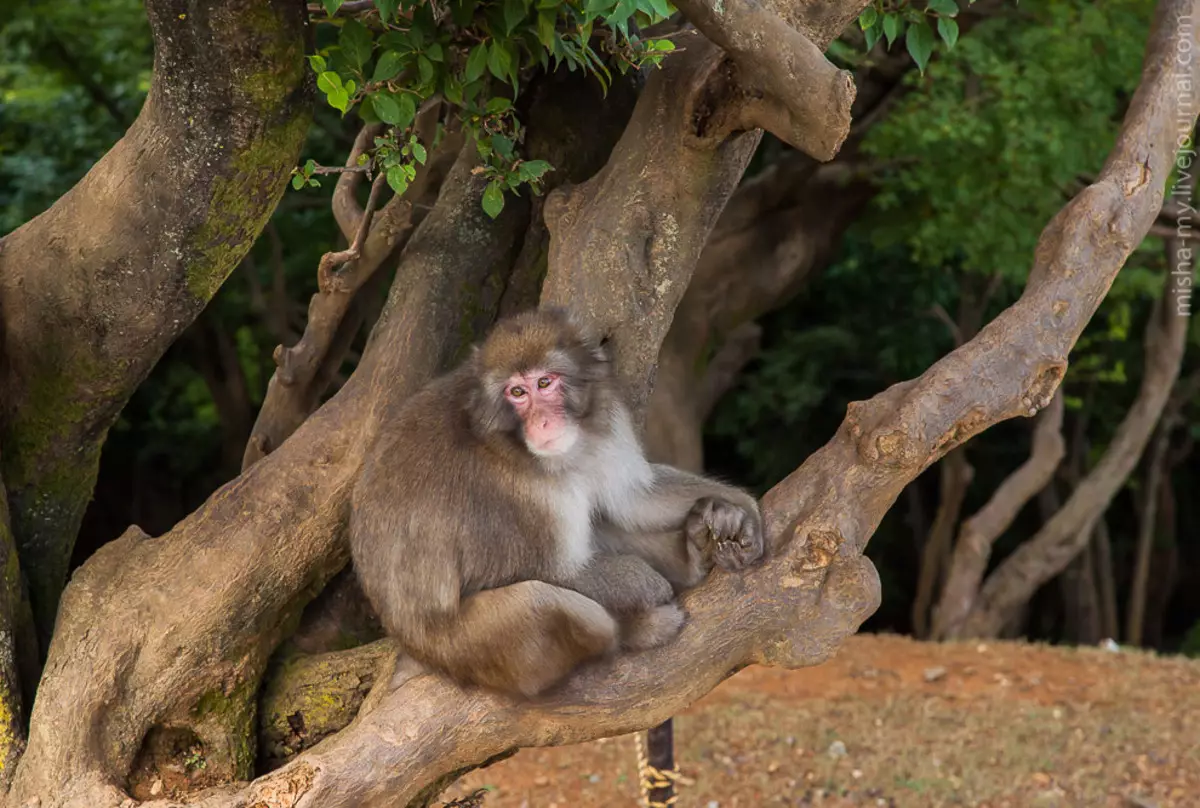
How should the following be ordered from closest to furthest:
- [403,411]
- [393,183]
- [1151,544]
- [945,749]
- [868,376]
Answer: [393,183]
[403,411]
[945,749]
[868,376]
[1151,544]

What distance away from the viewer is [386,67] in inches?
125

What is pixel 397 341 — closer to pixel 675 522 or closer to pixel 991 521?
pixel 675 522

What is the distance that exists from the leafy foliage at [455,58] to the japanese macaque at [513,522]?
50cm

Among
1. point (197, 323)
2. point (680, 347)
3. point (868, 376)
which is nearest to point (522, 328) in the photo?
point (680, 347)

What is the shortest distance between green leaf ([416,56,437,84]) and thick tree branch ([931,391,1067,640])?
705cm

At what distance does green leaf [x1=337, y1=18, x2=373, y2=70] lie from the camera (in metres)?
3.22

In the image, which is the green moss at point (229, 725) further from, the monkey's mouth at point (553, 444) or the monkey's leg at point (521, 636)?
the monkey's mouth at point (553, 444)

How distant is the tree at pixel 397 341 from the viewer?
10.7 feet

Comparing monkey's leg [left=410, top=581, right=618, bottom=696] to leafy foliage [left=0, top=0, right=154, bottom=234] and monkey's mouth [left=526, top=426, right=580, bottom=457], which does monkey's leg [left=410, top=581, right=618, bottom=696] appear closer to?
monkey's mouth [left=526, top=426, right=580, bottom=457]

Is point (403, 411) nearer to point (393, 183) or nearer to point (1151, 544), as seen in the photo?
point (393, 183)

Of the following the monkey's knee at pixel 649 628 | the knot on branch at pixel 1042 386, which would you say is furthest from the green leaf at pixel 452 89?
the knot on branch at pixel 1042 386

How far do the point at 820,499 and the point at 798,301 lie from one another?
8.40 metres

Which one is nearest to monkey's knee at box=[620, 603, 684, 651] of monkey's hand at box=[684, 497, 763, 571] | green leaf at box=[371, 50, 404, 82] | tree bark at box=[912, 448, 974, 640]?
monkey's hand at box=[684, 497, 763, 571]

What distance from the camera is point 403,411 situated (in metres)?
3.59
